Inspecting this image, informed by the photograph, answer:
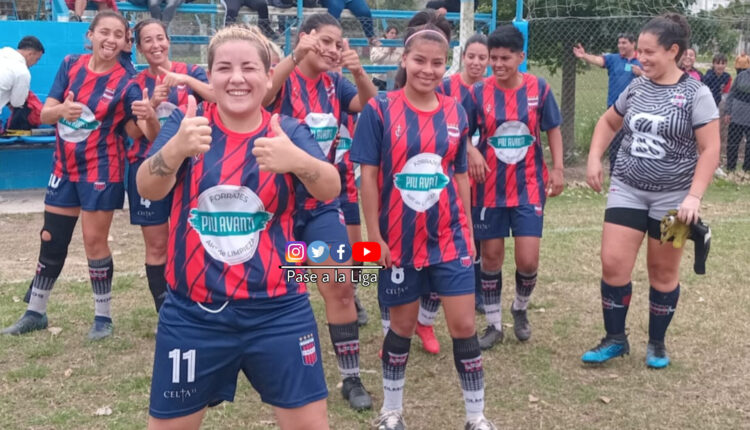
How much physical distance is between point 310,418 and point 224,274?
1.88 ft

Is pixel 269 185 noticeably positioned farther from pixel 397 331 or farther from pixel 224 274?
pixel 397 331

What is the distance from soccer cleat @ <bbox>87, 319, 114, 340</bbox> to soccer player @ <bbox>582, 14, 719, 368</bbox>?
3.15 metres

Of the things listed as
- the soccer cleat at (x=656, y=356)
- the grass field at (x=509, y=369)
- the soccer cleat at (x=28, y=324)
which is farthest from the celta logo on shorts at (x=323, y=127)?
the soccer cleat at (x=28, y=324)

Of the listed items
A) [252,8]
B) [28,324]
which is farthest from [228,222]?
[252,8]

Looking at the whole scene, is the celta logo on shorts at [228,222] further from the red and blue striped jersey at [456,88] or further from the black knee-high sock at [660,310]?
the black knee-high sock at [660,310]

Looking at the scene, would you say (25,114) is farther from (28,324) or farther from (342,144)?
(342,144)

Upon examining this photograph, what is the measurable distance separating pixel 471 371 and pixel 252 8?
7.95 meters

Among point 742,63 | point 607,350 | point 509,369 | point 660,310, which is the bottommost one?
point 509,369

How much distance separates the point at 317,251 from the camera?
4.21 metres

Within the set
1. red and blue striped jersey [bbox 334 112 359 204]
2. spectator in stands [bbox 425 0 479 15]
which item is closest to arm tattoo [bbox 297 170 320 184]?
red and blue striped jersey [bbox 334 112 359 204]

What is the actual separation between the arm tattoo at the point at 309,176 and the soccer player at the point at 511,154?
101 inches

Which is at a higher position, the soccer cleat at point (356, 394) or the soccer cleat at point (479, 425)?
the soccer cleat at point (479, 425)

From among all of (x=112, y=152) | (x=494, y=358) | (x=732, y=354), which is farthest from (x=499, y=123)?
(x=112, y=152)

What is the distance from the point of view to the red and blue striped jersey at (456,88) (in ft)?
17.0
